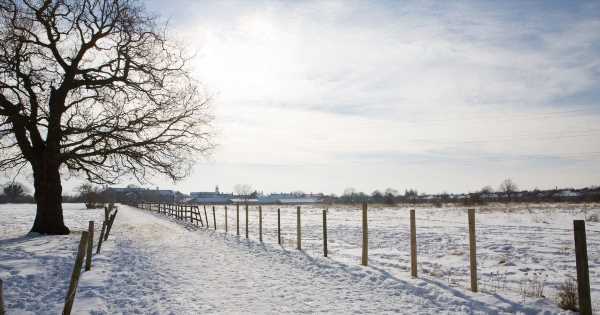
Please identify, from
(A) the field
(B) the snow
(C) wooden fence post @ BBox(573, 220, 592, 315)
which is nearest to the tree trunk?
(B) the snow

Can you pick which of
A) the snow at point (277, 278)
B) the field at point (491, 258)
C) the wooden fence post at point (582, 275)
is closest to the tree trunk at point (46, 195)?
the snow at point (277, 278)

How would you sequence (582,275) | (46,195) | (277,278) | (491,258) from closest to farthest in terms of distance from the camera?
(582,275) < (277,278) < (491,258) < (46,195)

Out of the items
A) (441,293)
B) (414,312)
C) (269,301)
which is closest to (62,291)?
(269,301)

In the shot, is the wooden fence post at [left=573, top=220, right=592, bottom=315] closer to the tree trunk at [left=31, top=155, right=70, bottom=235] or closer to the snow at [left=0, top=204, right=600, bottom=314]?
the snow at [left=0, top=204, right=600, bottom=314]

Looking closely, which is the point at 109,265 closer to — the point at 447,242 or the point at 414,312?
the point at 414,312

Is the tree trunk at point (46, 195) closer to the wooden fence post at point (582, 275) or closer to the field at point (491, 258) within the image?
the field at point (491, 258)

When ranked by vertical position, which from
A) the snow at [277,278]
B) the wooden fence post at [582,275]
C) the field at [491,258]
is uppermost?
the wooden fence post at [582,275]

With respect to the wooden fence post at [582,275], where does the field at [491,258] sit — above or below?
below

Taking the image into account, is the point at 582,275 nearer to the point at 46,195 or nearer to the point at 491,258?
the point at 491,258

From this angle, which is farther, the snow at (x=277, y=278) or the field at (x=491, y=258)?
the field at (x=491, y=258)

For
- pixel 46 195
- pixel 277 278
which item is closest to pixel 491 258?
pixel 277 278

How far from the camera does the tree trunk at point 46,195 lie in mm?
16656

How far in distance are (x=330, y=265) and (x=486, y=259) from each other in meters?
4.93

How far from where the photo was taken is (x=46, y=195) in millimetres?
16781
